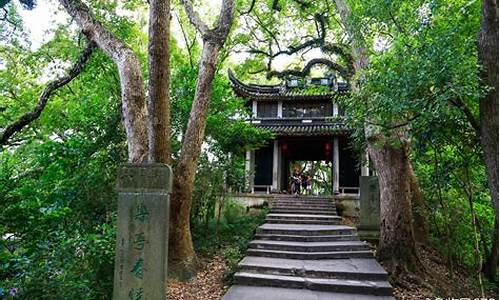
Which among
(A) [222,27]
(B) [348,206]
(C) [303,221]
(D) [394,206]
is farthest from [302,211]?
(A) [222,27]

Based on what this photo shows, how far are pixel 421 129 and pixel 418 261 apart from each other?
114 inches

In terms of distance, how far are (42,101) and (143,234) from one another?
4043 mm

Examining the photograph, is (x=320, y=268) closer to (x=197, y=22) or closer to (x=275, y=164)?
(x=197, y=22)

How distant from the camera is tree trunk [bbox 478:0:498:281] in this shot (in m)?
3.06

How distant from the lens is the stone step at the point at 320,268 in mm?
5133

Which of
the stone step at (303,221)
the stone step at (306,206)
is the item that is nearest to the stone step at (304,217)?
the stone step at (303,221)

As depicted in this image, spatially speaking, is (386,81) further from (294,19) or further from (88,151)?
(294,19)

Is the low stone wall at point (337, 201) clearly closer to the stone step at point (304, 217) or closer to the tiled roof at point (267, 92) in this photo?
the stone step at point (304, 217)

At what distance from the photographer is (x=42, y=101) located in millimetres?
5770

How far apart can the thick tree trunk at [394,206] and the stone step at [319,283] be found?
863 mm

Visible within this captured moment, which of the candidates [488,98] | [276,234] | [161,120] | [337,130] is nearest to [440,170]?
[488,98]

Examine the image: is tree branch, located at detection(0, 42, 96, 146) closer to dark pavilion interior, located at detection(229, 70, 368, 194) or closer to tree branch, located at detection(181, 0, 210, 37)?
tree branch, located at detection(181, 0, 210, 37)

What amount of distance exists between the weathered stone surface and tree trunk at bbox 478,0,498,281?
4.45 metres

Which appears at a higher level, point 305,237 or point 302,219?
point 302,219
